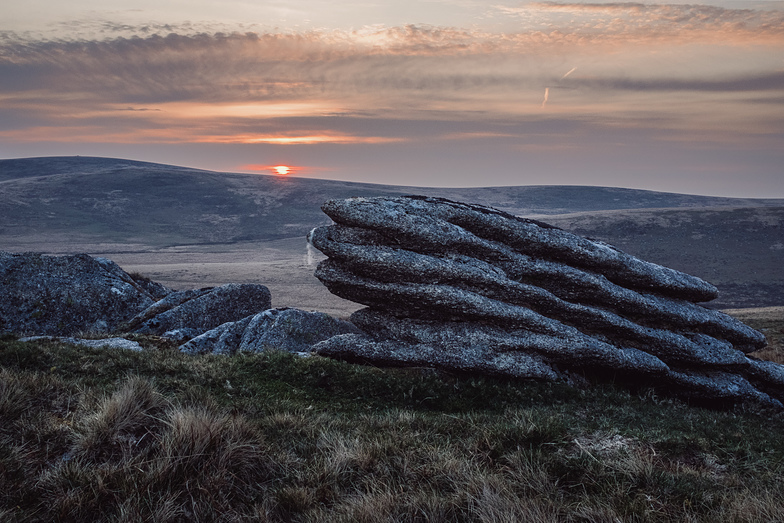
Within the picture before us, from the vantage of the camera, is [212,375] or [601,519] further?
[212,375]

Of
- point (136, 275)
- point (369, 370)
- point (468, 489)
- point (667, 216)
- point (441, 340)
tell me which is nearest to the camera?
point (468, 489)

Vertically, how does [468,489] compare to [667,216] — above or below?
above

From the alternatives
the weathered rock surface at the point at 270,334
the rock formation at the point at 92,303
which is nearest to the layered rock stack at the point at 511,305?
the weathered rock surface at the point at 270,334

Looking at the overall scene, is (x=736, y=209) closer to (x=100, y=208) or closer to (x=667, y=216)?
(x=667, y=216)

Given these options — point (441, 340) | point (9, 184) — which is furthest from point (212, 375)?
point (9, 184)

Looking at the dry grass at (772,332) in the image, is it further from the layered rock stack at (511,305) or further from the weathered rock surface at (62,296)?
the weathered rock surface at (62,296)

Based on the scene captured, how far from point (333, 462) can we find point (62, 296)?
1923 cm

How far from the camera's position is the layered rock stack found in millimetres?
14102

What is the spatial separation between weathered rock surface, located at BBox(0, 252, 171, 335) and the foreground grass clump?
1123 cm

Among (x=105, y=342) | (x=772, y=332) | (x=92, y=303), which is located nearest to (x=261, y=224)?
(x=92, y=303)

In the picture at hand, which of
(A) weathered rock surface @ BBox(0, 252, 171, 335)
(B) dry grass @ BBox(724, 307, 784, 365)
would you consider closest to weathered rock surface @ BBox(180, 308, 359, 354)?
(A) weathered rock surface @ BBox(0, 252, 171, 335)

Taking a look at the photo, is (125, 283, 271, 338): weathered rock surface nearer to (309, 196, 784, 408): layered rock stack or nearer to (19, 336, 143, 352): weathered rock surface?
(19, 336, 143, 352): weathered rock surface

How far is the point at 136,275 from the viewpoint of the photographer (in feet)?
88.0

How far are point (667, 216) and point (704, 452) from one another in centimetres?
12676
